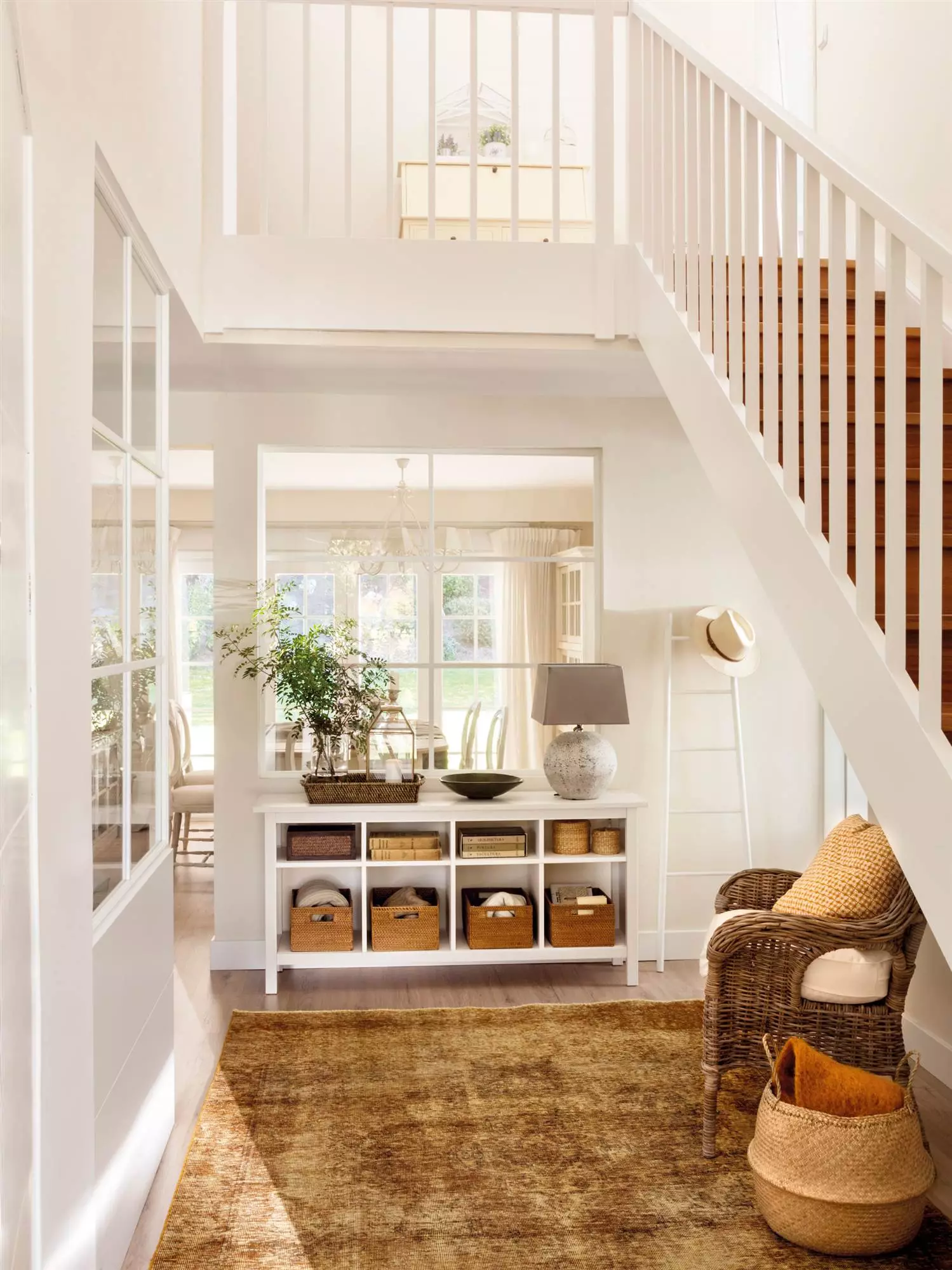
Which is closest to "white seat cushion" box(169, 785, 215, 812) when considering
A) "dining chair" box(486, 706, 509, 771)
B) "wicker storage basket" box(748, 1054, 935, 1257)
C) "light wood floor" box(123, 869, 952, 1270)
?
"light wood floor" box(123, 869, 952, 1270)

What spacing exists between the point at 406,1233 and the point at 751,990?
1.08 meters

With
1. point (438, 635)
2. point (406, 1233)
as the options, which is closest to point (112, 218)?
point (406, 1233)

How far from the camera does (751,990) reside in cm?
284

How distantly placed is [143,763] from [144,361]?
990 millimetres

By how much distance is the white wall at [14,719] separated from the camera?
1042 mm

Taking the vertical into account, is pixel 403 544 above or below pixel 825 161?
below

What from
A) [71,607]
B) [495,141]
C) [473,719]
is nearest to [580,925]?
[473,719]

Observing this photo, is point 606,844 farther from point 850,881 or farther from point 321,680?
point 850,881

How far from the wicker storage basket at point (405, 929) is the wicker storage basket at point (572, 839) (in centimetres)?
58

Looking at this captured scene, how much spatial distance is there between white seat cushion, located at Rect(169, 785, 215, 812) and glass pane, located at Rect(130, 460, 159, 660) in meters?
3.70

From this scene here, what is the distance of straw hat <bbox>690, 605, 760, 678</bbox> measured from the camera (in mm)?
4410

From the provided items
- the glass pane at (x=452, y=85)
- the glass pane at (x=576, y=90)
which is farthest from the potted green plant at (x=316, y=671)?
the glass pane at (x=576, y=90)

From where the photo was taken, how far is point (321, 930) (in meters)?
4.31

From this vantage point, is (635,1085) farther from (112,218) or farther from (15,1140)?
(112,218)
